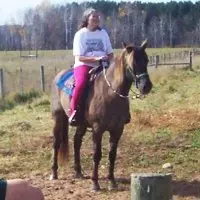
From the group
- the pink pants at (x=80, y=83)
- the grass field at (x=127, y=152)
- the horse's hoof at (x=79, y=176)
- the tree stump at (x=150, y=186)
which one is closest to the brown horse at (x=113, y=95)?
the pink pants at (x=80, y=83)

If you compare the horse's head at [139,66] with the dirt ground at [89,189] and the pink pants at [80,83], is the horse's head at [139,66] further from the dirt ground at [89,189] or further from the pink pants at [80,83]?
the dirt ground at [89,189]

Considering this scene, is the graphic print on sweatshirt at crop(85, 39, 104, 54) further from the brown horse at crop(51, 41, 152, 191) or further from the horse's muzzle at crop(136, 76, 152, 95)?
the horse's muzzle at crop(136, 76, 152, 95)

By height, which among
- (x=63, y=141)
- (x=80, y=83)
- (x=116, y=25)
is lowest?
(x=116, y=25)

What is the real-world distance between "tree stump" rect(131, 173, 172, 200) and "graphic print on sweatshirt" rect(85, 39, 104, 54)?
3723 mm

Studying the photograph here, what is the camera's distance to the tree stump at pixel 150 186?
4.79 meters

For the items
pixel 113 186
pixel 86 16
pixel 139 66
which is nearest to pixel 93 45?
pixel 86 16

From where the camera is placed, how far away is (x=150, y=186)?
4781 millimetres

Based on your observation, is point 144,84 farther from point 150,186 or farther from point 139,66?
point 150,186

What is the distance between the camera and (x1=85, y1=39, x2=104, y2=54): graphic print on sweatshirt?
831 centimetres

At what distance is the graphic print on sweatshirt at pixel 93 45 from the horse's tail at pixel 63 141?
1.21 metres

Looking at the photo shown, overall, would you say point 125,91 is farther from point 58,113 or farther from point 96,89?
point 58,113

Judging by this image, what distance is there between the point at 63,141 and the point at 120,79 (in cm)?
176

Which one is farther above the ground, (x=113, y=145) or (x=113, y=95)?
(x=113, y=95)

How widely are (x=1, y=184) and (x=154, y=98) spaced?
50.6 ft
